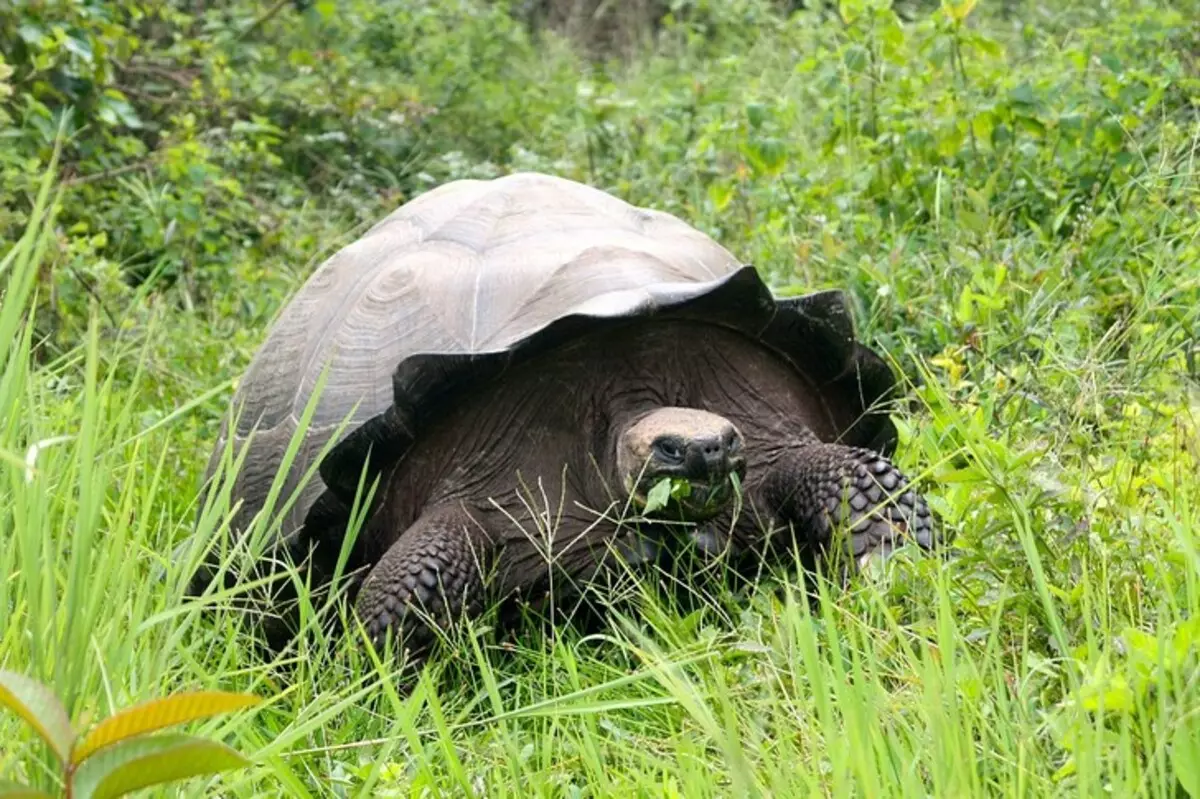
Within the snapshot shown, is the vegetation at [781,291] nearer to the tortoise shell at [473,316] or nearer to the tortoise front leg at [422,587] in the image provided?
the tortoise front leg at [422,587]

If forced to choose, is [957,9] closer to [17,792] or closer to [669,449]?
[669,449]

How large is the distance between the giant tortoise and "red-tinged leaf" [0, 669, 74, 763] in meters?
1.37

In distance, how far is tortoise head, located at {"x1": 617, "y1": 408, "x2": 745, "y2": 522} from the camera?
2580mm

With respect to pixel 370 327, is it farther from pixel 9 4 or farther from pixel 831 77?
pixel 9 4

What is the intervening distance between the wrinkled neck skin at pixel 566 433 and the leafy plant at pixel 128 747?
5.11 ft

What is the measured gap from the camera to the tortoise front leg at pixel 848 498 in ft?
8.48

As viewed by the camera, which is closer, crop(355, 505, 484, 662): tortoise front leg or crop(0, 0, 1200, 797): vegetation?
crop(0, 0, 1200, 797): vegetation

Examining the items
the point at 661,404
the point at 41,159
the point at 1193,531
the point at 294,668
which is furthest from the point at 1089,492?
the point at 41,159

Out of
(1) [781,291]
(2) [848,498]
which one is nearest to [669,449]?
(2) [848,498]

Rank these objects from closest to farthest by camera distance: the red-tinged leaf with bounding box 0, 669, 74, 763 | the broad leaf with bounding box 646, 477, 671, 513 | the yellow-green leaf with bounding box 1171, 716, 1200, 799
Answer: the red-tinged leaf with bounding box 0, 669, 74, 763 < the yellow-green leaf with bounding box 1171, 716, 1200, 799 < the broad leaf with bounding box 646, 477, 671, 513

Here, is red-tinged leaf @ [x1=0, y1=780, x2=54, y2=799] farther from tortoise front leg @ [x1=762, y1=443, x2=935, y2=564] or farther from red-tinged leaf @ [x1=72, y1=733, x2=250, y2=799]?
tortoise front leg @ [x1=762, y1=443, x2=935, y2=564]

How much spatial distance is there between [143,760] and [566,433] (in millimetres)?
1713

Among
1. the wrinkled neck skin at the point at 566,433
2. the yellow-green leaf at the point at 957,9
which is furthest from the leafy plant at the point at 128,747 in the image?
the yellow-green leaf at the point at 957,9

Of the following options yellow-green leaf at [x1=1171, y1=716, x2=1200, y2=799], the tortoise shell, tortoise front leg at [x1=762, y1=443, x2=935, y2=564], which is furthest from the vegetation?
the tortoise shell
